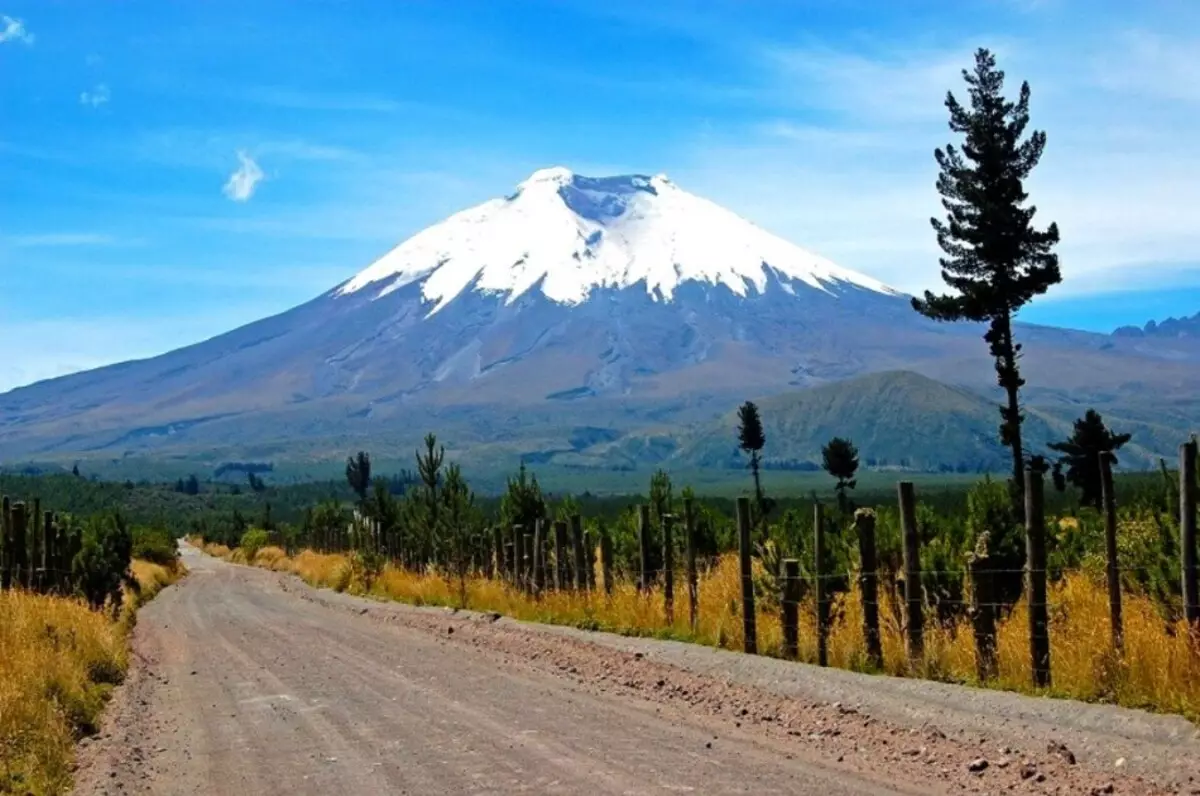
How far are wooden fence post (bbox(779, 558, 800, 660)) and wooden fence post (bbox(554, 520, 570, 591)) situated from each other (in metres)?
10.5

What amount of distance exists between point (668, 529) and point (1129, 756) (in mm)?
12544

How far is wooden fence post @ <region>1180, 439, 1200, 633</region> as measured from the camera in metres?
10.8

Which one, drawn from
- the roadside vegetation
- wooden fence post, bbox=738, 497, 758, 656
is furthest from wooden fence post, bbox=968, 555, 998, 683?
the roadside vegetation

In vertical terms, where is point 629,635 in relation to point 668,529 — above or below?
below

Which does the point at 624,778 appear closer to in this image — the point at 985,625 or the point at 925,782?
the point at 925,782

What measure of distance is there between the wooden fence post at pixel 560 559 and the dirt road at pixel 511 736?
7022 mm

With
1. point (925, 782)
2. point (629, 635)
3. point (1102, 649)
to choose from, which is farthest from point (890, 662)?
point (629, 635)

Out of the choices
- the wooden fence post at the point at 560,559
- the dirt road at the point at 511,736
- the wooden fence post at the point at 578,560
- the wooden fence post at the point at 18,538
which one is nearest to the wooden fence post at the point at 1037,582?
the dirt road at the point at 511,736

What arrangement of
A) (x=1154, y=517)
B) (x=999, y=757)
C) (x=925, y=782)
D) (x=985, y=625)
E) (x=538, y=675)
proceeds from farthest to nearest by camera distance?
(x=538, y=675), (x=1154, y=517), (x=985, y=625), (x=999, y=757), (x=925, y=782)

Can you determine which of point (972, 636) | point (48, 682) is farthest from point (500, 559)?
point (972, 636)

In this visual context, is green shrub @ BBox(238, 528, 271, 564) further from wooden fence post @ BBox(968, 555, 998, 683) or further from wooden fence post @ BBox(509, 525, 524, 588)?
wooden fence post @ BBox(968, 555, 998, 683)

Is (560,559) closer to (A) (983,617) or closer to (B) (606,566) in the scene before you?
(B) (606,566)

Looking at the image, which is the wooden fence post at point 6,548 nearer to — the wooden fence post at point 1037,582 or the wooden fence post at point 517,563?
the wooden fence post at point 517,563

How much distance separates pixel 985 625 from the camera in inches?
518
